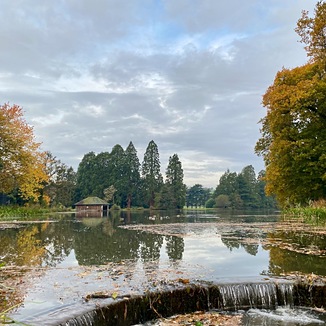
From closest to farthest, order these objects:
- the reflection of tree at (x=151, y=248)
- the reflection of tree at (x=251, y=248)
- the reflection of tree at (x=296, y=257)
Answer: the reflection of tree at (x=296, y=257), the reflection of tree at (x=151, y=248), the reflection of tree at (x=251, y=248)

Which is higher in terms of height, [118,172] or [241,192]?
[118,172]

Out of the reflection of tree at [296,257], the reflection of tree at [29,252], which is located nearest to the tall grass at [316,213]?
the reflection of tree at [296,257]

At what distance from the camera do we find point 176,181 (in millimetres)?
81125

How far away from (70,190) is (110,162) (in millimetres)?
14178

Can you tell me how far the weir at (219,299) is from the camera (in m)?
5.05

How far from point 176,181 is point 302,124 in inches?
2396

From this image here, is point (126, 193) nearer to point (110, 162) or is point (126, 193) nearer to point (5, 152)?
point (110, 162)

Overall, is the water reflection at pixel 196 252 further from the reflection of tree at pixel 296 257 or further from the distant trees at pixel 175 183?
the distant trees at pixel 175 183

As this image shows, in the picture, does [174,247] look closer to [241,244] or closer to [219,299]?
[241,244]

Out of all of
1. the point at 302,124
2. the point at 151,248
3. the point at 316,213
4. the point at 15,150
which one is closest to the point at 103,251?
the point at 151,248

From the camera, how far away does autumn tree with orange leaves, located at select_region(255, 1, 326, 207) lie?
18.2 meters

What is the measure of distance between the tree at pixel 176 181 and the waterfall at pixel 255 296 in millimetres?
72882

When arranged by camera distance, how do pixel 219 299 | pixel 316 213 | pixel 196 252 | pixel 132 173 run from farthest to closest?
pixel 132 173
pixel 316 213
pixel 196 252
pixel 219 299

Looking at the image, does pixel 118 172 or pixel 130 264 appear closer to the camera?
pixel 130 264
